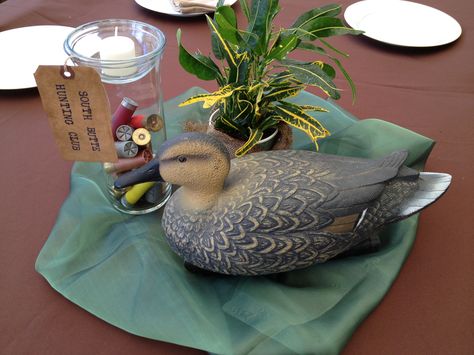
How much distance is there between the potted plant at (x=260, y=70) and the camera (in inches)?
18.3

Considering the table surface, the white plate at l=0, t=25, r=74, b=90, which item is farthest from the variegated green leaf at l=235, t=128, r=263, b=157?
the white plate at l=0, t=25, r=74, b=90

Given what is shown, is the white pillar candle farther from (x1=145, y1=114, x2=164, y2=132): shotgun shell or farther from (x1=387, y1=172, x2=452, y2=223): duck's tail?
(x1=387, y1=172, x2=452, y2=223): duck's tail

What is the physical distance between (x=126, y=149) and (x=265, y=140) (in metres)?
0.18

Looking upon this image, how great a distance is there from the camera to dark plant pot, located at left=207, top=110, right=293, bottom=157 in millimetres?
534

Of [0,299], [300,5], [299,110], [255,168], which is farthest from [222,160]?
[300,5]

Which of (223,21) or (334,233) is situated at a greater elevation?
(223,21)

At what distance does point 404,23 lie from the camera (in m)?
0.84

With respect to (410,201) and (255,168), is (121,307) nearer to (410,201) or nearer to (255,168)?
(255,168)

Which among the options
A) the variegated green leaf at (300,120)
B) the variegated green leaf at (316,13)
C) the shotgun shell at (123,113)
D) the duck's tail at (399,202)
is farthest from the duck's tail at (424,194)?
the shotgun shell at (123,113)

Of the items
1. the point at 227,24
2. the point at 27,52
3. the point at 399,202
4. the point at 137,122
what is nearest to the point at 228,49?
the point at 227,24

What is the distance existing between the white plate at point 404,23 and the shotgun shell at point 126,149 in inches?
21.3

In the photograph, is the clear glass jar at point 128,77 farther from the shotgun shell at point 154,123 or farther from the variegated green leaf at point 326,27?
the variegated green leaf at point 326,27

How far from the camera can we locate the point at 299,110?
1.68 ft

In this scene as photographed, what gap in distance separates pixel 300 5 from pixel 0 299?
833mm
